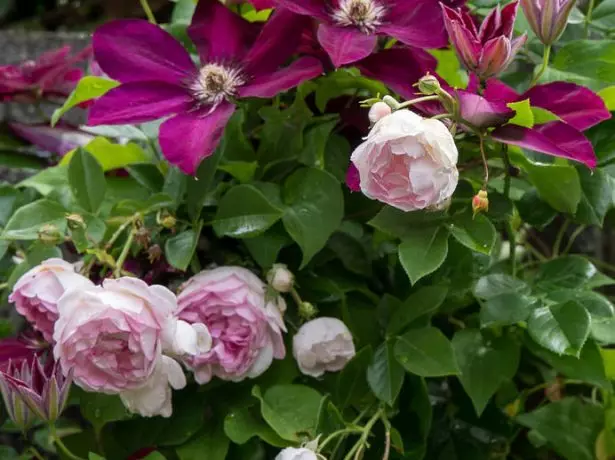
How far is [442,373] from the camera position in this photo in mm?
530

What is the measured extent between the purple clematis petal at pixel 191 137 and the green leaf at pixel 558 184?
215 mm

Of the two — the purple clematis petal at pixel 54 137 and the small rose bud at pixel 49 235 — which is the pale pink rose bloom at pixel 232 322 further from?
the purple clematis petal at pixel 54 137

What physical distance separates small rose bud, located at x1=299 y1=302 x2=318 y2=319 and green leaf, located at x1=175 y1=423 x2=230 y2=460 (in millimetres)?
108

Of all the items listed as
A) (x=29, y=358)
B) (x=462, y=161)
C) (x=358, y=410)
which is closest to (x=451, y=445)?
(x=358, y=410)

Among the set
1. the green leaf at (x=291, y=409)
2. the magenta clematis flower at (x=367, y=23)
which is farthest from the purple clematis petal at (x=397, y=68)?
the green leaf at (x=291, y=409)

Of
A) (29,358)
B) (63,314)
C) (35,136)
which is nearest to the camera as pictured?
(63,314)

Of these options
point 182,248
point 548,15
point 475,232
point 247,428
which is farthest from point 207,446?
point 548,15

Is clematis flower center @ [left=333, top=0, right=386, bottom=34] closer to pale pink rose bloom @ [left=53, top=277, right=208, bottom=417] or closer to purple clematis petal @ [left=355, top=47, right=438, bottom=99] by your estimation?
purple clematis petal @ [left=355, top=47, right=438, bottom=99]

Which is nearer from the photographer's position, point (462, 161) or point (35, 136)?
point (462, 161)

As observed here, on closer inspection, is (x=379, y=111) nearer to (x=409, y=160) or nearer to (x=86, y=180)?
(x=409, y=160)

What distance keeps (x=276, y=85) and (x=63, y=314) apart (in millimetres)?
205

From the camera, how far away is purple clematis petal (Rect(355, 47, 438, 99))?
534mm

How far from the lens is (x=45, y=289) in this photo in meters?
0.53

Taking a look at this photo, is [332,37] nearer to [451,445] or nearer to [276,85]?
[276,85]
